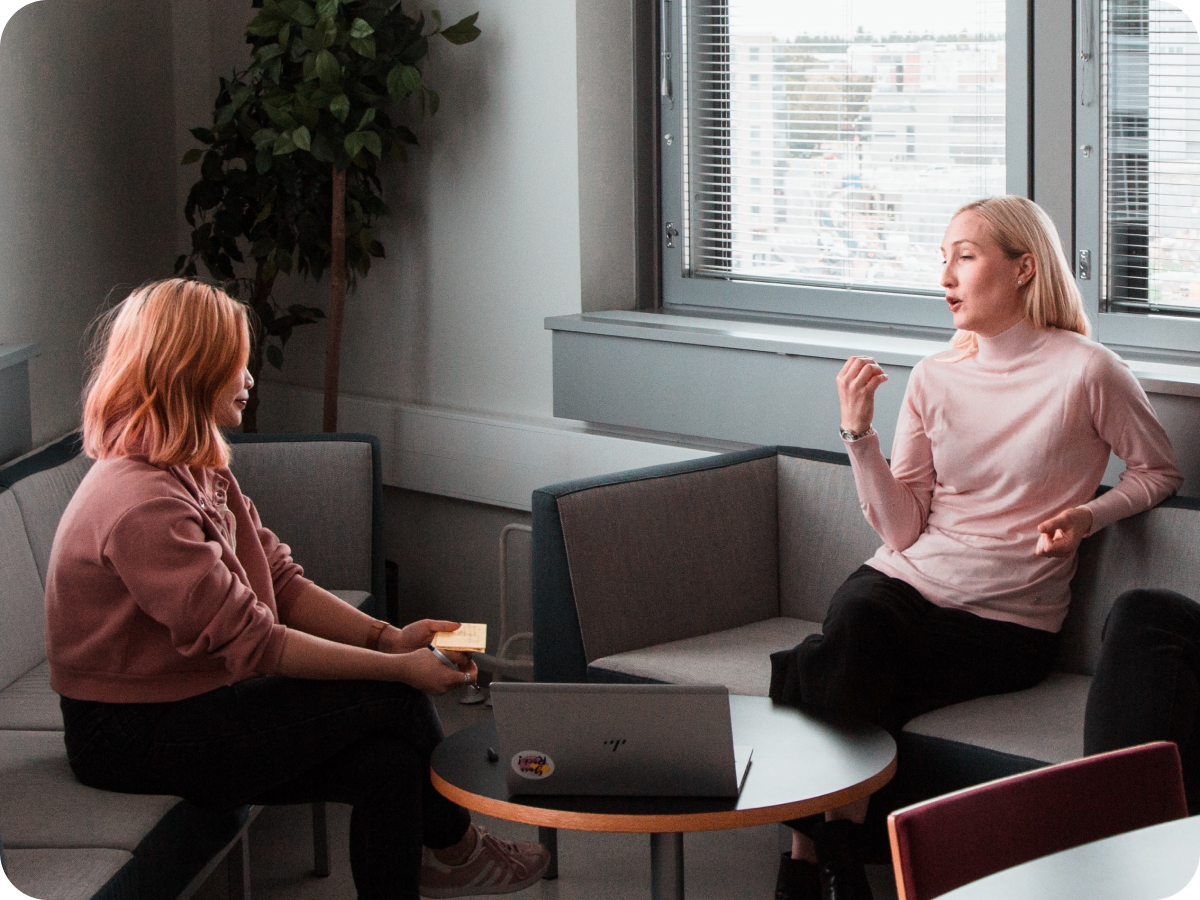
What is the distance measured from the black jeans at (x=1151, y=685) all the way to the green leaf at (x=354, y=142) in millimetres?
2216

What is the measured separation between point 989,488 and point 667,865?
3.47 ft

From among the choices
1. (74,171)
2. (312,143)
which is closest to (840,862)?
(312,143)

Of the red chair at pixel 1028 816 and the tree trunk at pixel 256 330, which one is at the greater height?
the tree trunk at pixel 256 330

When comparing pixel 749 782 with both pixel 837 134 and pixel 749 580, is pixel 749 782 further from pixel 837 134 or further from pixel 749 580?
pixel 837 134

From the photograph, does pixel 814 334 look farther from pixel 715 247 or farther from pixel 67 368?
pixel 67 368

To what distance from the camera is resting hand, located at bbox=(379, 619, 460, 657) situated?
2.41 meters

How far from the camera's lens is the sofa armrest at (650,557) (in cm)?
292

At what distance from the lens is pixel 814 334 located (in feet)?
11.3

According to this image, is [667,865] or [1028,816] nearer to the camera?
[1028,816]

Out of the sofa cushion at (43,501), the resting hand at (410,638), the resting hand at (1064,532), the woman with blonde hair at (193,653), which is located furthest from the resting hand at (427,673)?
the resting hand at (1064,532)

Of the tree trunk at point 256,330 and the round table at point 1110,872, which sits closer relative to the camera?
the round table at point 1110,872

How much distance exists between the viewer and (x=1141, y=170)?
10.0ft

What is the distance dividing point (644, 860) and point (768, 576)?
0.68 metres

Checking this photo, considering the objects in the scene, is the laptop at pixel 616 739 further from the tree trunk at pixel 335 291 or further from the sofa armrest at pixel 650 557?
the tree trunk at pixel 335 291
